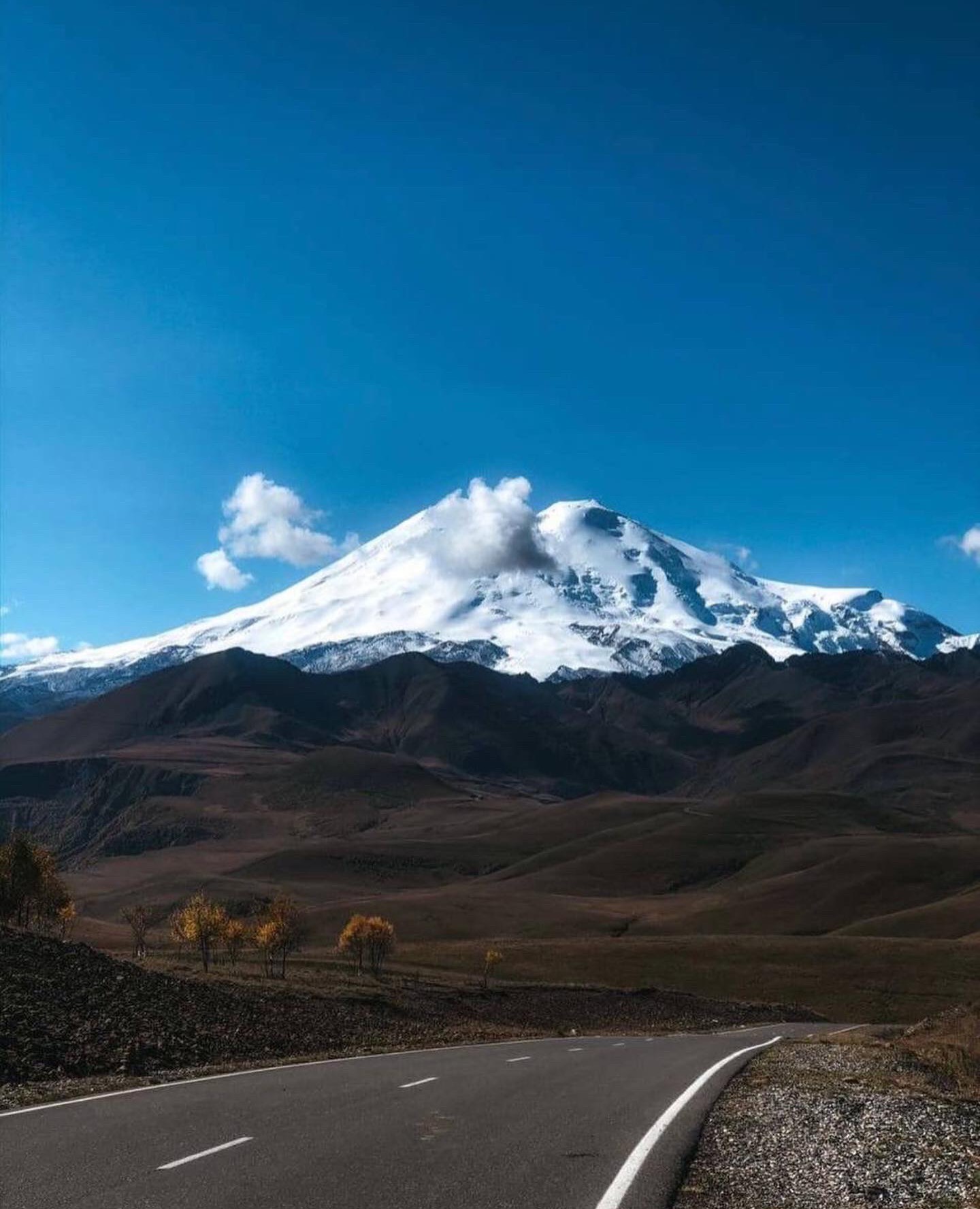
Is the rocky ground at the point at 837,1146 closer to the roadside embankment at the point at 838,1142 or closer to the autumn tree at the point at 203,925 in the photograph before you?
the roadside embankment at the point at 838,1142

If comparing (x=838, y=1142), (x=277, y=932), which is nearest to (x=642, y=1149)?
(x=838, y=1142)

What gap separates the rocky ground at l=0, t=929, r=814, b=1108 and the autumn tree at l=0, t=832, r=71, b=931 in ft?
67.8

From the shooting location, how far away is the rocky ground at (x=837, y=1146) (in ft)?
42.1

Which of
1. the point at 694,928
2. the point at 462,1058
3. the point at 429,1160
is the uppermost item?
the point at 429,1160

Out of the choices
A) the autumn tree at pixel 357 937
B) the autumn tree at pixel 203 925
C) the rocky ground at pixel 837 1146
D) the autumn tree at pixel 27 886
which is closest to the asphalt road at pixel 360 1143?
the rocky ground at pixel 837 1146

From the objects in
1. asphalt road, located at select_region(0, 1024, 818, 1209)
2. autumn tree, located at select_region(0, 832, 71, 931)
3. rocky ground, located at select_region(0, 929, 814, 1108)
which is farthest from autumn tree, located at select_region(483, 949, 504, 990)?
asphalt road, located at select_region(0, 1024, 818, 1209)

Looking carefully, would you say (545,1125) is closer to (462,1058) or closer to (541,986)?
(462,1058)

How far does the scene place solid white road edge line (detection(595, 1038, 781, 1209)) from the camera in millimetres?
12242

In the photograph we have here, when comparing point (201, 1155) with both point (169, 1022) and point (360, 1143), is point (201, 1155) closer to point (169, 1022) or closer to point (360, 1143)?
point (360, 1143)

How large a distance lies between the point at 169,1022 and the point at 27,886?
1694 inches

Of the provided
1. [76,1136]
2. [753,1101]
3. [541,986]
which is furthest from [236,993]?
[541,986]

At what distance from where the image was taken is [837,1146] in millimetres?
15961

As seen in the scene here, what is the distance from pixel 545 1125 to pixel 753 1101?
18.9ft

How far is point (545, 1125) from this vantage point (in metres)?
17.0
